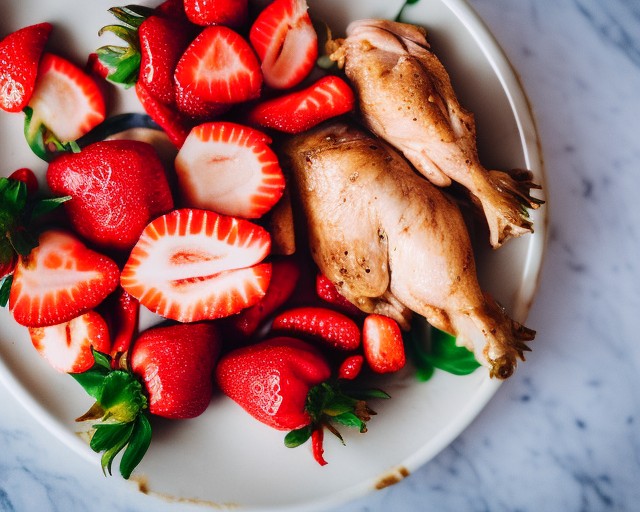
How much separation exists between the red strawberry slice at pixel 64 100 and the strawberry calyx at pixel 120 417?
0.41 meters

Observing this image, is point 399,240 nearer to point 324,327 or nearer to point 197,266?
point 324,327

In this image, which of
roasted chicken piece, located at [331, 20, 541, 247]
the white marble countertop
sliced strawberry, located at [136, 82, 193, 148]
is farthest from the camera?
the white marble countertop

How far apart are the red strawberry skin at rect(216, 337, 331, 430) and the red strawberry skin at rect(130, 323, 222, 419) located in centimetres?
3

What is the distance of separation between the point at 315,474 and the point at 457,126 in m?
0.66

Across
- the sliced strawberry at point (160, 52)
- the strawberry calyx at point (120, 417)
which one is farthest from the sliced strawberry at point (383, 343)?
the sliced strawberry at point (160, 52)

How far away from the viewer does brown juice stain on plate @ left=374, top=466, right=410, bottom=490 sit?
1.01 metres

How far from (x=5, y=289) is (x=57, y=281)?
119 mm

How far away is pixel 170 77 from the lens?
95cm

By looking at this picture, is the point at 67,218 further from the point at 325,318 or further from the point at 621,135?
the point at 621,135

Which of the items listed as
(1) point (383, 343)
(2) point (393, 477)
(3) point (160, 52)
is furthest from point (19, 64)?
(2) point (393, 477)

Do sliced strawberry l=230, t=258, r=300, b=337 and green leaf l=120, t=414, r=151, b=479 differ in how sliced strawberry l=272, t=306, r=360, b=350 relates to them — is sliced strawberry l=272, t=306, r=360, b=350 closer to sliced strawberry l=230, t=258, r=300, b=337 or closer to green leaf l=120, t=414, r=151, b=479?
sliced strawberry l=230, t=258, r=300, b=337

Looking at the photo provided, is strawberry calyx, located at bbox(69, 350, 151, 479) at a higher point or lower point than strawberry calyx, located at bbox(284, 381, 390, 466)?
lower

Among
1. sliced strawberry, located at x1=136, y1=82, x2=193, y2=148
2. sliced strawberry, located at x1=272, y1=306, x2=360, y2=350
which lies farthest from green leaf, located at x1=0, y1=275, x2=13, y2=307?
sliced strawberry, located at x1=272, y1=306, x2=360, y2=350

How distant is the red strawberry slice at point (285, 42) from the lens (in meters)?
0.94
